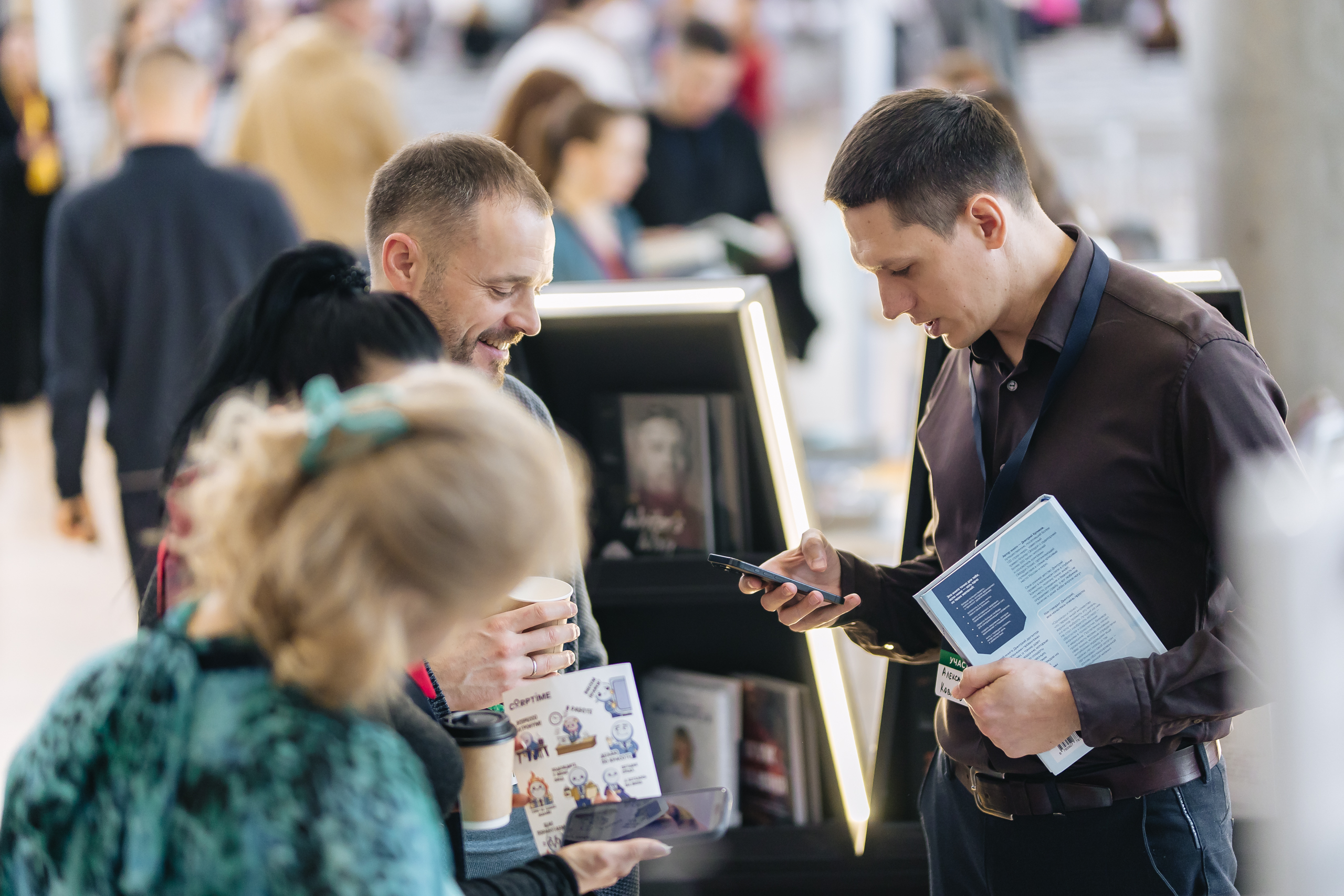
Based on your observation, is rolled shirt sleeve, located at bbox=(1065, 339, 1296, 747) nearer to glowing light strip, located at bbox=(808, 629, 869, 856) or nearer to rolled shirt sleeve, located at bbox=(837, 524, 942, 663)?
rolled shirt sleeve, located at bbox=(837, 524, 942, 663)

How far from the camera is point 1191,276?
2.31m

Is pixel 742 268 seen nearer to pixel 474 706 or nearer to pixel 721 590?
pixel 721 590

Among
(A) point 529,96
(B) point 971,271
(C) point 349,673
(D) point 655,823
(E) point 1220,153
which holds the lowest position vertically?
(D) point 655,823

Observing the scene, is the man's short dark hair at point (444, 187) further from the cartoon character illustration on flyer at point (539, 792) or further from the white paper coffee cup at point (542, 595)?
the cartoon character illustration on flyer at point (539, 792)

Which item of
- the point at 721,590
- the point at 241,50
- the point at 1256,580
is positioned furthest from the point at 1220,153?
the point at 241,50

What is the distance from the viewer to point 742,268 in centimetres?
544

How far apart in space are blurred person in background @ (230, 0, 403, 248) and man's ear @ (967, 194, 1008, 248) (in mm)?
4115

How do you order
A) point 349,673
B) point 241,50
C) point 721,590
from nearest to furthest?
1. point 349,673
2. point 721,590
3. point 241,50

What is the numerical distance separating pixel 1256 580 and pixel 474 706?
1.02 meters

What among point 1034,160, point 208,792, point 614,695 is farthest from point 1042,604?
point 1034,160

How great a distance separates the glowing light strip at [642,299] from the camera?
7.80ft

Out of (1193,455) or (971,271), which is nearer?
(1193,455)

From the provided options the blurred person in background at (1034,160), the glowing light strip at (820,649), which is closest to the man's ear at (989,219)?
the glowing light strip at (820,649)

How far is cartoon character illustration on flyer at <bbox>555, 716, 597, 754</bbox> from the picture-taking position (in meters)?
1.90
